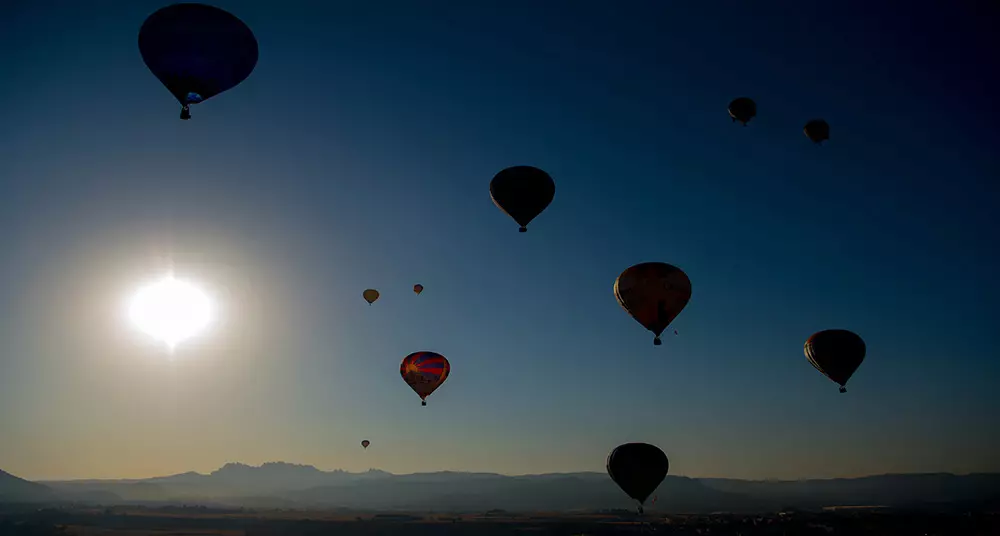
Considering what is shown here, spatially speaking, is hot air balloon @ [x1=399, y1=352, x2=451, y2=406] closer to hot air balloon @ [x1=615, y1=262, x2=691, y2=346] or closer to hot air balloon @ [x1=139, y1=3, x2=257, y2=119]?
hot air balloon @ [x1=615, y1=262, x2=691, y2=346]

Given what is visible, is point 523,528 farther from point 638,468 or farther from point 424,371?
point 638,468

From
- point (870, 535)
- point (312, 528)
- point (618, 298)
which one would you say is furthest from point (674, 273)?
point (312, 528)

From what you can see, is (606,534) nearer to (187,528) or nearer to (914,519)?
(914,519)

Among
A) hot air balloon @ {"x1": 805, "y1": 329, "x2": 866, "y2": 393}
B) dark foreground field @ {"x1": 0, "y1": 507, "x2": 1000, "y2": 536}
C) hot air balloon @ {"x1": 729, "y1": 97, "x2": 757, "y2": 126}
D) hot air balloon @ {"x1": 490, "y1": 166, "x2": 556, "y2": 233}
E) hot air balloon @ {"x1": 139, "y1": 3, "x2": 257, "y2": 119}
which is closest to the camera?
hot air balloon @ {"x1": 139, "y1": 3, "x2": 257, "y2": 119}

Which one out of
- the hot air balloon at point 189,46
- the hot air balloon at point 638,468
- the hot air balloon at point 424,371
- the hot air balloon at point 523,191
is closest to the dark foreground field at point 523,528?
the hot air balloon at point 424,371

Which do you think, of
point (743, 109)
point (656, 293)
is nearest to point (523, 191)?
point (656, 293)

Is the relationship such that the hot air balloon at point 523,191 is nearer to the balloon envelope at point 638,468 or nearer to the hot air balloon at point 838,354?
the balloon envelope at point 638,468

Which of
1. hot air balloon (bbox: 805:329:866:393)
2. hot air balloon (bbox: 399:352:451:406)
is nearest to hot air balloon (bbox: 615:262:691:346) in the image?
hot air balloon (bbox: 805:329:866:393)
